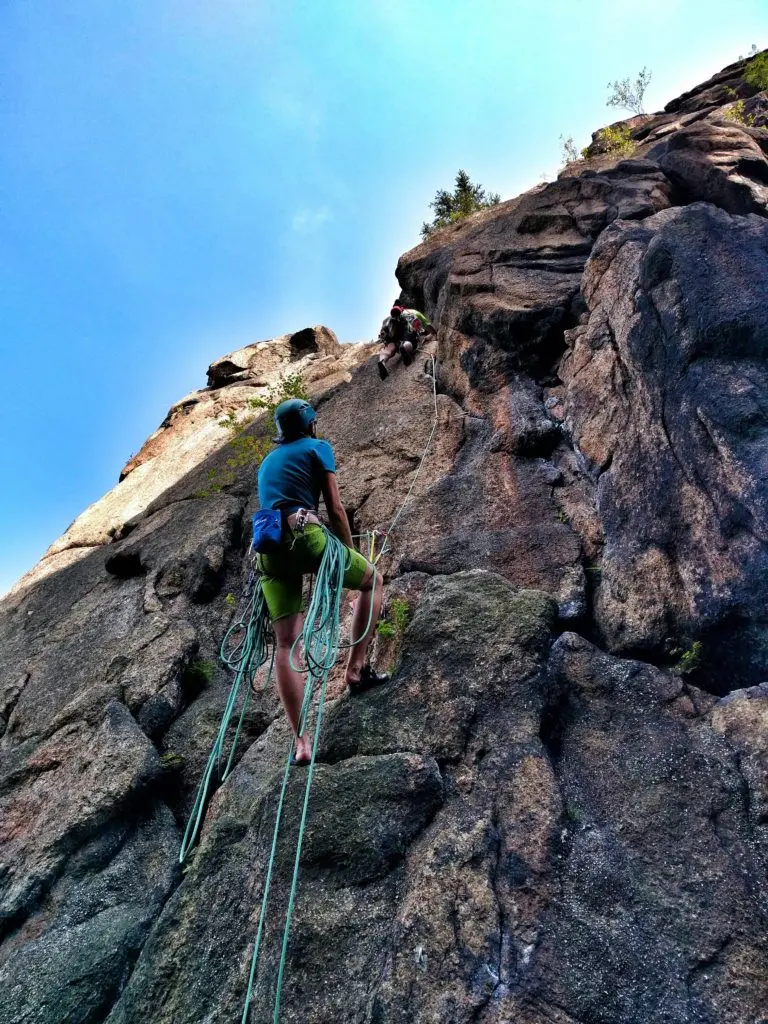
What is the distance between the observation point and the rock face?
281 centimetres

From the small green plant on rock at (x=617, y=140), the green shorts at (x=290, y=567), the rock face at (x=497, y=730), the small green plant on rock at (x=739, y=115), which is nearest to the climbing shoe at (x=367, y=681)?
the rock face at (x=497, y=730)

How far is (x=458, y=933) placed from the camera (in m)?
2.83

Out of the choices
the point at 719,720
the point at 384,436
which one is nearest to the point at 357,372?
the point at 384,436

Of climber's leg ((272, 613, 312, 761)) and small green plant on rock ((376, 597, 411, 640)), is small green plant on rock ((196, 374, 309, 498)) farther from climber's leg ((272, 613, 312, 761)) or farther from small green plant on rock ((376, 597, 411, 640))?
climber's leg ((272, 613, 312, 761))

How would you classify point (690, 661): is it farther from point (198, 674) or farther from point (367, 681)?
point (198, 674)

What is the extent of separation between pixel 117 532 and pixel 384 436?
4.53 metres

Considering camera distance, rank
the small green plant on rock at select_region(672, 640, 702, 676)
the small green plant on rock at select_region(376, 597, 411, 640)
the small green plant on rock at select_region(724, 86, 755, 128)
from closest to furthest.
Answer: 1. the small green plant on rock at select_region(672, 640, 702, 676)
2. the small green plant on rock at select_region(376, 597, 411, 640)
3. the small green plant on rock at select_region(724, 86, 755, 128)

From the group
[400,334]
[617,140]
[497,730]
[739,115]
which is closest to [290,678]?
[497,730]

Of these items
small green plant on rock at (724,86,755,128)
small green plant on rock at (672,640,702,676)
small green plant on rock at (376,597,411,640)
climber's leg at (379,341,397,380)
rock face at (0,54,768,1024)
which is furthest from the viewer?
small green plant on rock at (724,86,755,128)

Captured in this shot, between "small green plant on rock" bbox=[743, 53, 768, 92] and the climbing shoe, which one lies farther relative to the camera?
"small green plant on rock" bbox=[743, 53, 768, 92]

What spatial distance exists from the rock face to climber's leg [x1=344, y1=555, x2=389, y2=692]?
0.51 ft

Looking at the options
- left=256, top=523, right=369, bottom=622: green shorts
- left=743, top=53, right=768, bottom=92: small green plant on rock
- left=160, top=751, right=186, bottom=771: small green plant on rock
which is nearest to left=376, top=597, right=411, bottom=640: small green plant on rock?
left=256, top=523, right=369, bottom=622: green shorts

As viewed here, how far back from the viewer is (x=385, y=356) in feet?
29.7

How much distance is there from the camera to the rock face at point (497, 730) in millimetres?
2807
